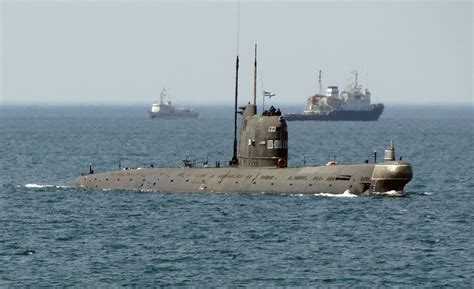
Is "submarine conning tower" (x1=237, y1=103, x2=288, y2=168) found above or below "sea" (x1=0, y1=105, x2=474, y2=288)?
above

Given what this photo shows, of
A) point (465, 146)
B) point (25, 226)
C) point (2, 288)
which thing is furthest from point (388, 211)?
point (465, 146)

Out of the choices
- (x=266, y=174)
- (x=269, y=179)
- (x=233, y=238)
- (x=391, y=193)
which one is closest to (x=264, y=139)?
(x=266, y=174)

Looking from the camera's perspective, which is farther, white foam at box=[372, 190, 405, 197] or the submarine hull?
white foam at box=[372, 190, 405, 197]

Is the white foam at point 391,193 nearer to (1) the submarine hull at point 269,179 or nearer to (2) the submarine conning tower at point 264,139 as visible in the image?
(1) the submarine hull at point 269,179

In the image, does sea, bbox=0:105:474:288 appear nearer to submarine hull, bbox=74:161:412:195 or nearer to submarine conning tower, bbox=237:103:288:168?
submarine hull, bbox=74:161:412:195

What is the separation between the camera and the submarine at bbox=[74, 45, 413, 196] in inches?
2894

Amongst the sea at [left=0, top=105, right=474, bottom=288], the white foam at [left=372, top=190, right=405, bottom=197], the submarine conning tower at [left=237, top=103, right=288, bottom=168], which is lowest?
the sea at [left=0, top=105, right=474, bottom=288]

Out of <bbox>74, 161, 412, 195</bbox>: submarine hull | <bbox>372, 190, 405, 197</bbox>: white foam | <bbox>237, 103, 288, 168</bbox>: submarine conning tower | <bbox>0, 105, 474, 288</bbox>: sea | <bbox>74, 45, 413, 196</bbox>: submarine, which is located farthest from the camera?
<bbox>237, 103, 288, 168</bbox>: submarine conning tower

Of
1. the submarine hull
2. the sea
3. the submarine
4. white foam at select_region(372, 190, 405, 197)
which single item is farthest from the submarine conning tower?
white foam at select_region(372, 190, 405, 197)

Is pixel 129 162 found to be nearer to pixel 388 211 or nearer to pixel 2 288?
pixel 388 211

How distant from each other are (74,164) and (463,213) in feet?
190

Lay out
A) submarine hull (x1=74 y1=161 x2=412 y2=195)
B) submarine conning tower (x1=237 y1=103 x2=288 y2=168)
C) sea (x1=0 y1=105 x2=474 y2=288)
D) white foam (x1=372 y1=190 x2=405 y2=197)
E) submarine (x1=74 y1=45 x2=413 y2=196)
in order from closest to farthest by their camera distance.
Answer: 1. sea (x1=0 y1=105 x2=474 y2=288)
2. submarine hull (x1=74 y1=161 x2=412 y2=195)
3. submarine (x1=74 y1=45 x2=413 y2=196)
4. white foam (x1=372 y1=190 x2=405 y2=197)
5. submarine conning tower (x1=237 y1=103 x2=288 y2=168)

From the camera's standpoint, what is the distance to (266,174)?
77.6 metres

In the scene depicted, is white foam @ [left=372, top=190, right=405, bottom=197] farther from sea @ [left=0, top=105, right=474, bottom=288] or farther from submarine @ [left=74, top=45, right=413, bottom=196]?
sea @ [left=0, top=105, right=474, bottom=288]
